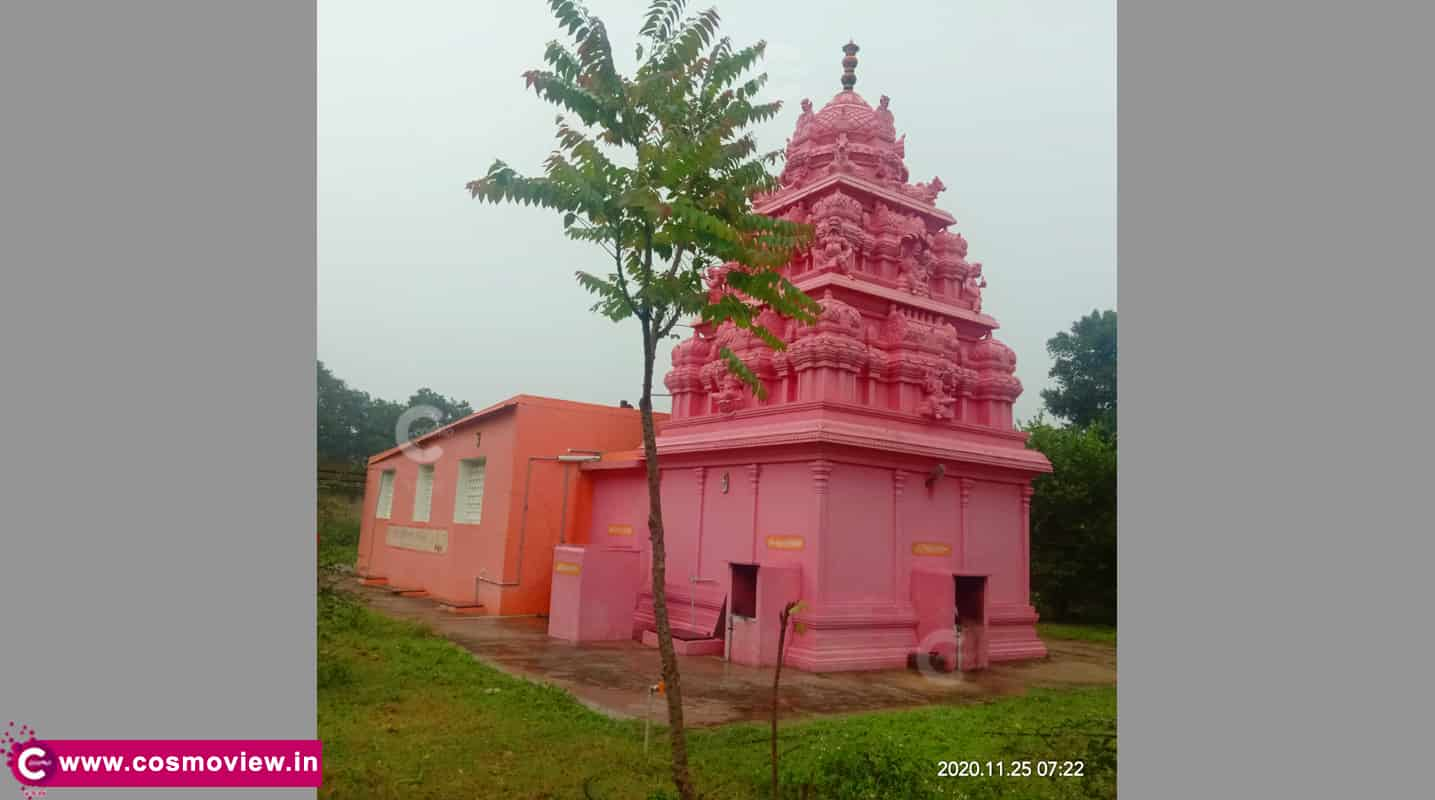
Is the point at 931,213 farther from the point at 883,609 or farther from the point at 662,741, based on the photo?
the point at 662,741

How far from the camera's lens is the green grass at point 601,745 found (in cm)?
495

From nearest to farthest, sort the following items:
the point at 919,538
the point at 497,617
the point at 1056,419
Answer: the point at 919,538
the point at 497,617
the point at 1056,419

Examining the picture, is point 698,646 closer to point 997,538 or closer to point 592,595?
point 592,595

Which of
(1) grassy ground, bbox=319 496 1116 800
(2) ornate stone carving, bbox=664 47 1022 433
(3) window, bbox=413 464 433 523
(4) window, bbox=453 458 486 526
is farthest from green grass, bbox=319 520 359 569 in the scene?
(3) window, bbox=413 464 433 523

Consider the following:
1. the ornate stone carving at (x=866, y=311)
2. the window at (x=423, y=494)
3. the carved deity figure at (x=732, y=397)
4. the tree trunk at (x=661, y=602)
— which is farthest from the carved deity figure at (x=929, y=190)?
the window at (x=423, y=494)

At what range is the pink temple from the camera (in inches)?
421

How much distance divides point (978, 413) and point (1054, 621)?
7143mm

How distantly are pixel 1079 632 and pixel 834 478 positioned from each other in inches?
338

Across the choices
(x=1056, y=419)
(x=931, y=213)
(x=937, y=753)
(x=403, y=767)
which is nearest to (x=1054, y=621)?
(x=1056, y=419)

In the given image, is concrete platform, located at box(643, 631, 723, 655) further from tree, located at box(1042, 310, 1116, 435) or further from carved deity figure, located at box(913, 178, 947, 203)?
tree, located at box(1042, 310, 1116, 435)

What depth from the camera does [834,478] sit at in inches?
423

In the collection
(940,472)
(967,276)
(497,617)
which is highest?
(967,276)

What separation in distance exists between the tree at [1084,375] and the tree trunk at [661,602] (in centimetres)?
1675

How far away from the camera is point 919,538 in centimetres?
1152
